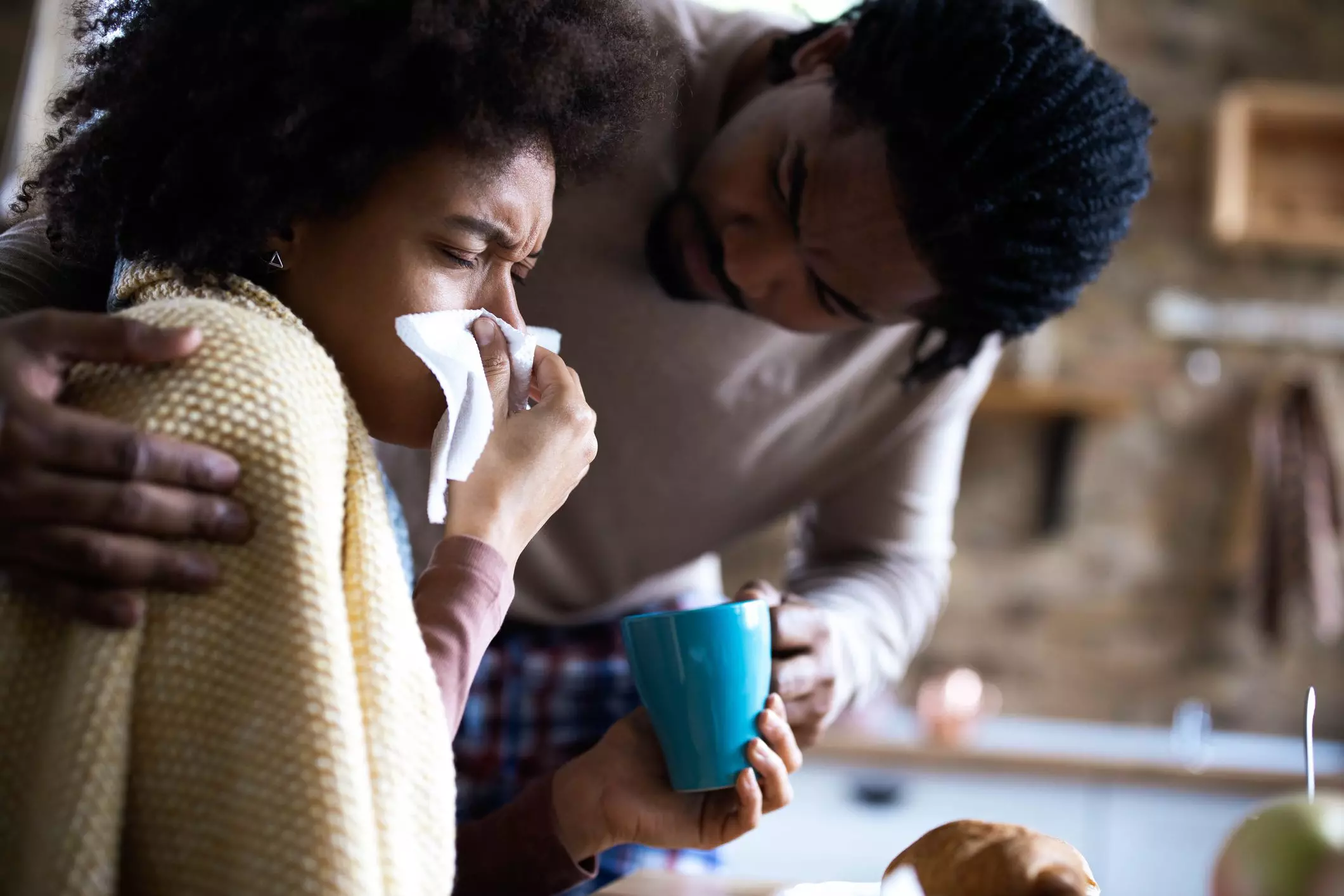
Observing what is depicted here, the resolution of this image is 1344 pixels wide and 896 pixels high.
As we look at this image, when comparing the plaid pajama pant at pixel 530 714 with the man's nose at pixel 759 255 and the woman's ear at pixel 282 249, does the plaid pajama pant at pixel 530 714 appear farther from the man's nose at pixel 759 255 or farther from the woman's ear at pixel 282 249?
the woman's ear at pixel 282 249

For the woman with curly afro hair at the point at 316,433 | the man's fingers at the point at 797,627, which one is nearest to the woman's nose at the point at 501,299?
the woman with curly afro hair at the point at 316,433

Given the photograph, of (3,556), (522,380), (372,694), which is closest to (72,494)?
(3,556)

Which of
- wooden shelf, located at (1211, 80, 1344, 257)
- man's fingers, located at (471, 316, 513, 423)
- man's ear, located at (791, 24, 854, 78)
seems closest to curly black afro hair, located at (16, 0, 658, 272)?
man's fingers, located at (471, 316, 513, 423)

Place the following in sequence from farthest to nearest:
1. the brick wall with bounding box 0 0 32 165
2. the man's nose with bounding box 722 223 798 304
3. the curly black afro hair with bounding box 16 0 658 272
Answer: the brick wall with bounding box 0 0 32 165 → the man's nose with bounding box 722 223 798 304 → the curly black afro hair with bounding box 16 0 658 272

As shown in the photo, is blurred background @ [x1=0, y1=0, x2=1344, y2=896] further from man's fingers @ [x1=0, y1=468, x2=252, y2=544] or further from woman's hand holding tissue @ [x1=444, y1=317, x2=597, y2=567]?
man's fingers @ [x1=0, y1=468, x2=252, y2=544]

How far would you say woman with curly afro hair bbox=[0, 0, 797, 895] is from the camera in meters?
0.53

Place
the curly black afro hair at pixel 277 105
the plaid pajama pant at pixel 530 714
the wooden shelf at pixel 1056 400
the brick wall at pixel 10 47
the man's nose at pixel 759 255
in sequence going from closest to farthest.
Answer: the curly black afro hair at pixel 277 105 → the man's nose at pixel 759 255 → the plaid pajama pant at pixel 530 714 → the wooden shelf at pixel 1056 400 → the brick wall at pixel 10 47

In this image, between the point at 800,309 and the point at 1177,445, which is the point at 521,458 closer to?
the point at 800,309

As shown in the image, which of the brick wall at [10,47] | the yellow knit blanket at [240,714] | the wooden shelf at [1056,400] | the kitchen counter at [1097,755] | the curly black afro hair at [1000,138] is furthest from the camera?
the brick wall at [10,47]

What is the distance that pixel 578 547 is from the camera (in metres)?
1.33

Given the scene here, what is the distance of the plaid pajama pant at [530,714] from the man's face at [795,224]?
1.44 feet

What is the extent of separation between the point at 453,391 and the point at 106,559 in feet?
0.76

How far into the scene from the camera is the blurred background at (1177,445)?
A: 3.00 m

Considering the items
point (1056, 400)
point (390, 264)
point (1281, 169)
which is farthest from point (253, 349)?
point (1281, 169)
